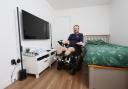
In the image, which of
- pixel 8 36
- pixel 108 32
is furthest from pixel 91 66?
pixel 108 32

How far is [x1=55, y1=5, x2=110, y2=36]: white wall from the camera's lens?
3600mm

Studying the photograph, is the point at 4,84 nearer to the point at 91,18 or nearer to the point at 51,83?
the point at 51,83

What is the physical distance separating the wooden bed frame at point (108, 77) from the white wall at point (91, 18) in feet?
8.31

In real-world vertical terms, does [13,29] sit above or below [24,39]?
above

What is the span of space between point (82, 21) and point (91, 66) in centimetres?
268

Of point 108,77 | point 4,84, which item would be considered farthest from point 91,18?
point 4,84

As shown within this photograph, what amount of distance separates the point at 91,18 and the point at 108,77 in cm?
279

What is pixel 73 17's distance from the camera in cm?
384

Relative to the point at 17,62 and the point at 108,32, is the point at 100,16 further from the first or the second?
the point at 17,62

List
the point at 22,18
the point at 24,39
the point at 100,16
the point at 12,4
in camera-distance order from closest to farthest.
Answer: the point at 12,4
the point at 22,18
the point at 24,39
the point at 100,16

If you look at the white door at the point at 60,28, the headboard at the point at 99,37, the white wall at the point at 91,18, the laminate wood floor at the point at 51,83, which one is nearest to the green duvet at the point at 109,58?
the laminate wood floor at the point at 51,83

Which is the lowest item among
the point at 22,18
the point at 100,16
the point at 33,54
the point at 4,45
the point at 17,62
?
the point at 17,62

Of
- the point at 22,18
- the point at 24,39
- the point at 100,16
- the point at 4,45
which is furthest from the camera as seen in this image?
the point at 100,16

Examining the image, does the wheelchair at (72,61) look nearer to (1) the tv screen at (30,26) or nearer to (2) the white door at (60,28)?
(1) the tv screen at (30,26)
